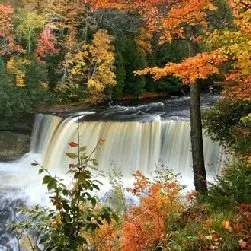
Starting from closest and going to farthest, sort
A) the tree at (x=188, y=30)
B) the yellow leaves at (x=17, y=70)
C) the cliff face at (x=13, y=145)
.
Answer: the tree at (x=188, y=30) < the cliff face at (x=13, y=145) < the yellow leaves at (x=17, y=70)

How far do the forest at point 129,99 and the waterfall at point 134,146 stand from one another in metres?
0.15

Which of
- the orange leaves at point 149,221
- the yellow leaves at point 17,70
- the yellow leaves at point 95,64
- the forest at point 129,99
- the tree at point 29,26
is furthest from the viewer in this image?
the yellow leaves at point 95,64

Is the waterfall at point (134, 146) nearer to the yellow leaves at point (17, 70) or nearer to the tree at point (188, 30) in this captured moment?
the yellow leaves at point (17, 70)

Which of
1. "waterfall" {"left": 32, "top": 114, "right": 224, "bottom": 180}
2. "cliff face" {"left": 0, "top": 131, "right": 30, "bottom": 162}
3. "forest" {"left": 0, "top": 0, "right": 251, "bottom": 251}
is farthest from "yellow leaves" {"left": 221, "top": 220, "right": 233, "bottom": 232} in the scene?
"cliff face" {"left": 0, "top": 131, "right": 30, "bottom": 162}

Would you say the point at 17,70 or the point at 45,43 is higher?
the point at 45,43

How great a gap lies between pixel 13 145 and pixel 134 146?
5237mm

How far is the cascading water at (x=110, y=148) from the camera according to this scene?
1499 centimetres

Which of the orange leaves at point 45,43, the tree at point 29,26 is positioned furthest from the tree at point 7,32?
the orange leaves at point 45,43

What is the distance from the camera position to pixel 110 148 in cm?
1684

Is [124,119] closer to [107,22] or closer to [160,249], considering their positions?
[107,22]

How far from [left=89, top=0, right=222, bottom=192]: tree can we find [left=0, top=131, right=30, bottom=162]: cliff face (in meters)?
10.2

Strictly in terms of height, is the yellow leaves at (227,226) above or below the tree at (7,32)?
below

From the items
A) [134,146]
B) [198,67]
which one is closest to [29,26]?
[134,146]

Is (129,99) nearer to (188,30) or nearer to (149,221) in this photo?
(188,30)
